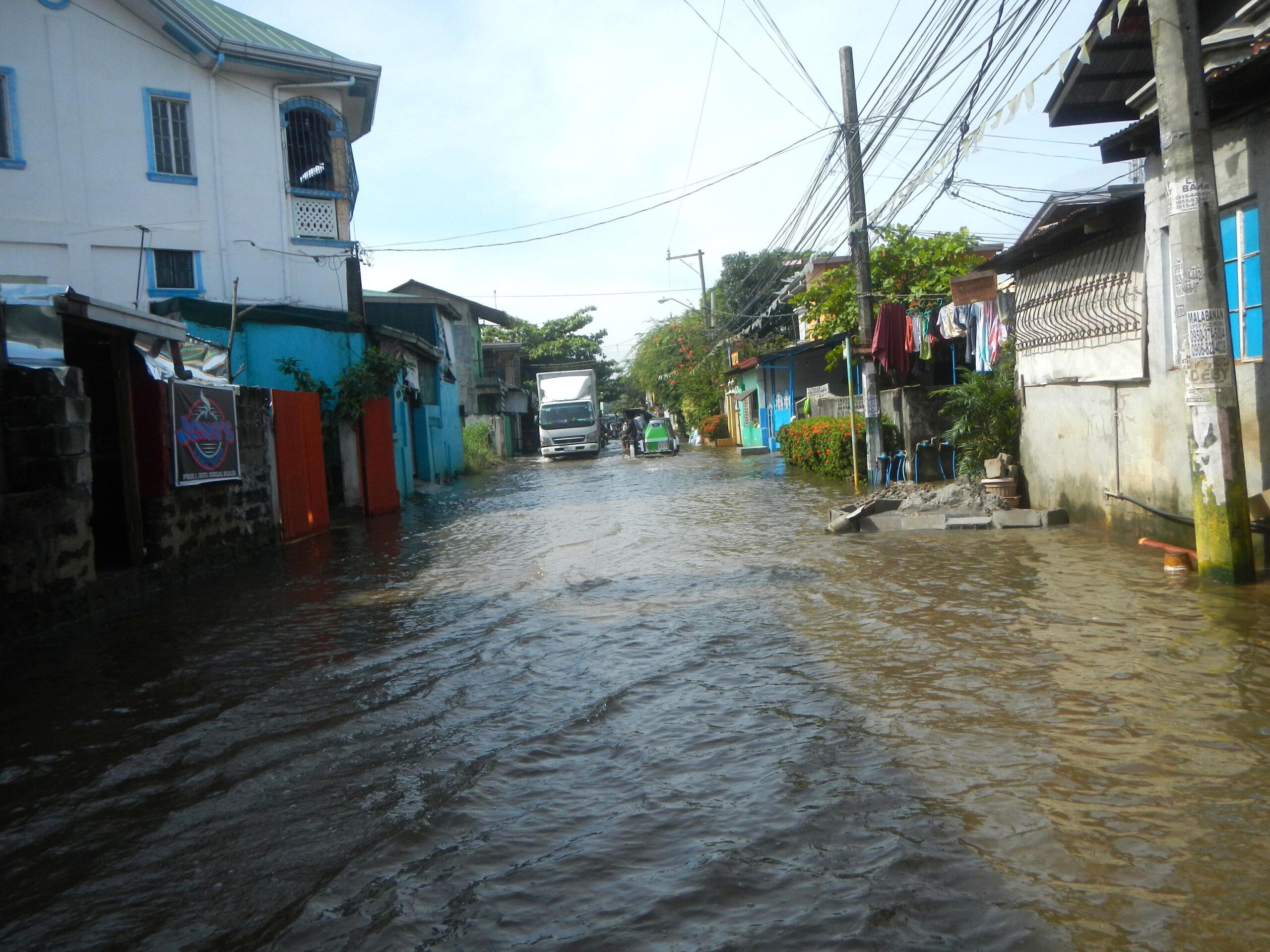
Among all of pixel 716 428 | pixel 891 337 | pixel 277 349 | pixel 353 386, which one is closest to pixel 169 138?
pixel 277 349

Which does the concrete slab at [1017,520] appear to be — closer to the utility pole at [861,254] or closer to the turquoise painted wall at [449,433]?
the utility pole at [861,254]

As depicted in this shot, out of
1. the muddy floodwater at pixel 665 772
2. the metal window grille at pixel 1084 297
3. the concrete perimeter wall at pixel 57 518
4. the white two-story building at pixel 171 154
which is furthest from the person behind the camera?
the white two-story building at pixel 171 154

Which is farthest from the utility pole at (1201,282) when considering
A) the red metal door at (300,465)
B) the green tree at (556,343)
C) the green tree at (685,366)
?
the green tree at (556,343)

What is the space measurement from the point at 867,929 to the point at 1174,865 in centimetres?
111

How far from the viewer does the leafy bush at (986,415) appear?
43.4 feet

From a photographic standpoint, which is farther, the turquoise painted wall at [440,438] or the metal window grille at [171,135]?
the turquoise painted wall at [440,438]

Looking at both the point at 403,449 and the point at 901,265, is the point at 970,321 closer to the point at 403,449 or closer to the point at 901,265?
the point at 901,265

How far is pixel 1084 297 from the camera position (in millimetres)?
10422

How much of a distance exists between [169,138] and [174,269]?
2706 millimetres

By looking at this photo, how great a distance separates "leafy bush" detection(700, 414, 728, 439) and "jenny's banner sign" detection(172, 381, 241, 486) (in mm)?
36208

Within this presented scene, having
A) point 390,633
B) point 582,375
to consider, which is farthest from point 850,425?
point 582,375

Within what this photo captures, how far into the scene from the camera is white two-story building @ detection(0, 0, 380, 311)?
18.4 meters

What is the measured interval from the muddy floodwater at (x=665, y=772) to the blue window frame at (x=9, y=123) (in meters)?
13.7

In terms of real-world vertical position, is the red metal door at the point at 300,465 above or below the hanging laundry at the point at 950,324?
below
